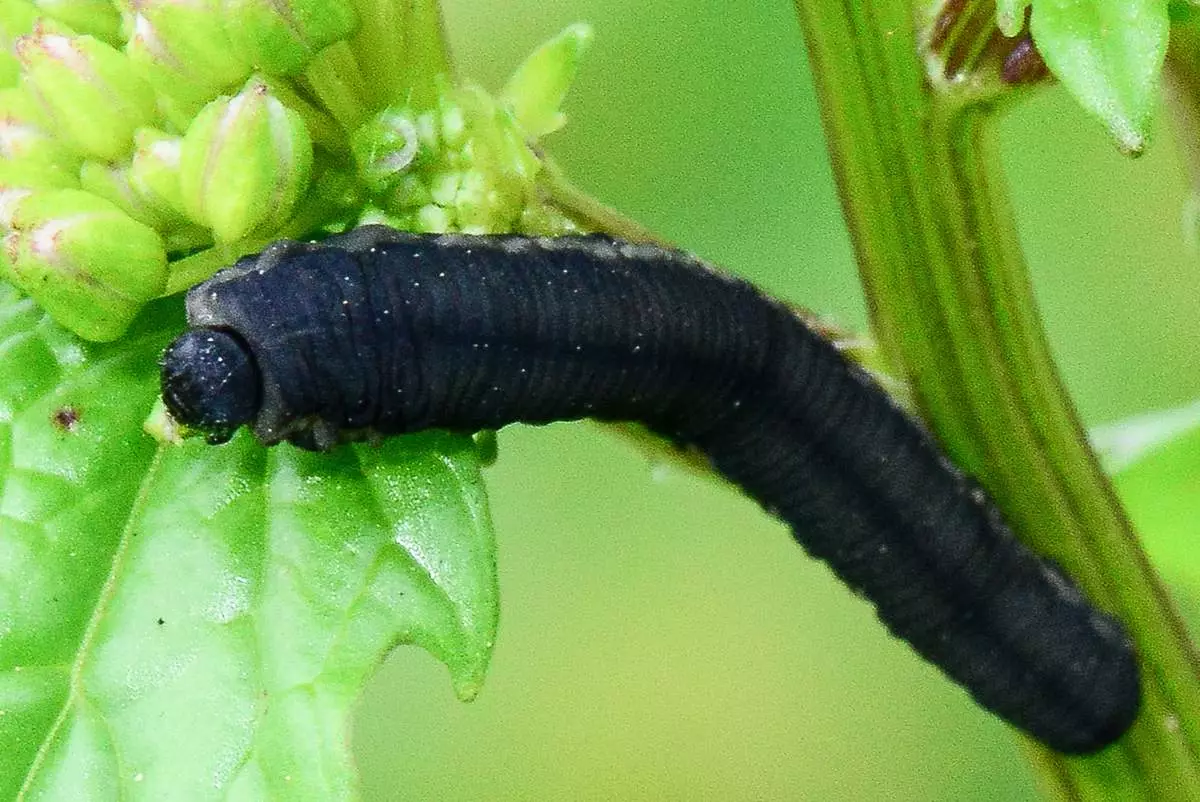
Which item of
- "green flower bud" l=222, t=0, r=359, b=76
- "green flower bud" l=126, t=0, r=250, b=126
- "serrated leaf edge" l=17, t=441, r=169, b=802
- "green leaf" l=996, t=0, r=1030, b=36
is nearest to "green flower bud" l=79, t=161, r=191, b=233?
"green flower bud" l=126, t=0, r=250, b=126

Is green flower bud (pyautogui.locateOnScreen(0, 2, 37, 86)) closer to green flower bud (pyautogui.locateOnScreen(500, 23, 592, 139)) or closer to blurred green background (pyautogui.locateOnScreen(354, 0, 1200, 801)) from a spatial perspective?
green flower bud (pyautogui.locateOnScreen(500, 23, 592, 139))

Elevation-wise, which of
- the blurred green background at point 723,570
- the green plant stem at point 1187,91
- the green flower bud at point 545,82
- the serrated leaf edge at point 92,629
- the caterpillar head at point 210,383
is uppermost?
the green plant stem at point 1187,91

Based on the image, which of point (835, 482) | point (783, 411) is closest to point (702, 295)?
point (783, 411)

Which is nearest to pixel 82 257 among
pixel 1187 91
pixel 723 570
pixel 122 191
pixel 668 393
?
pixel 122 191

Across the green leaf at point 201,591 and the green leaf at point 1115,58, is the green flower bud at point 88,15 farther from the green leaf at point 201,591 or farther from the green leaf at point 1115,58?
the green leaf at point 1115,58

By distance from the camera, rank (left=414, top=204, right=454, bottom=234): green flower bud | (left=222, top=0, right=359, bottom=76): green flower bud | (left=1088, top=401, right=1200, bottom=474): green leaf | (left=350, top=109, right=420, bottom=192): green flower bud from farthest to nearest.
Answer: (left=1088, top=401, right=1200, bottom=474): green leaf < (left=414, top=204, right=454, bottom=234): green flower bud < (left=350, top=109, right=420, bottom=192): green flower bud < (left=222, top=0, right=359, bottom=76): green flower bud

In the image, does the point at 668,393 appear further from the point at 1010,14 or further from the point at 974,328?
the point at 1010,14

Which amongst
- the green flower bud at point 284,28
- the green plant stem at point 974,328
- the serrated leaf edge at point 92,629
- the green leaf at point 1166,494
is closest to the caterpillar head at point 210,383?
the serrated leaf edge at point 92,629

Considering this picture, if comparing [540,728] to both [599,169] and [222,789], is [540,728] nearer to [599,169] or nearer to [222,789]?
[599,169]
